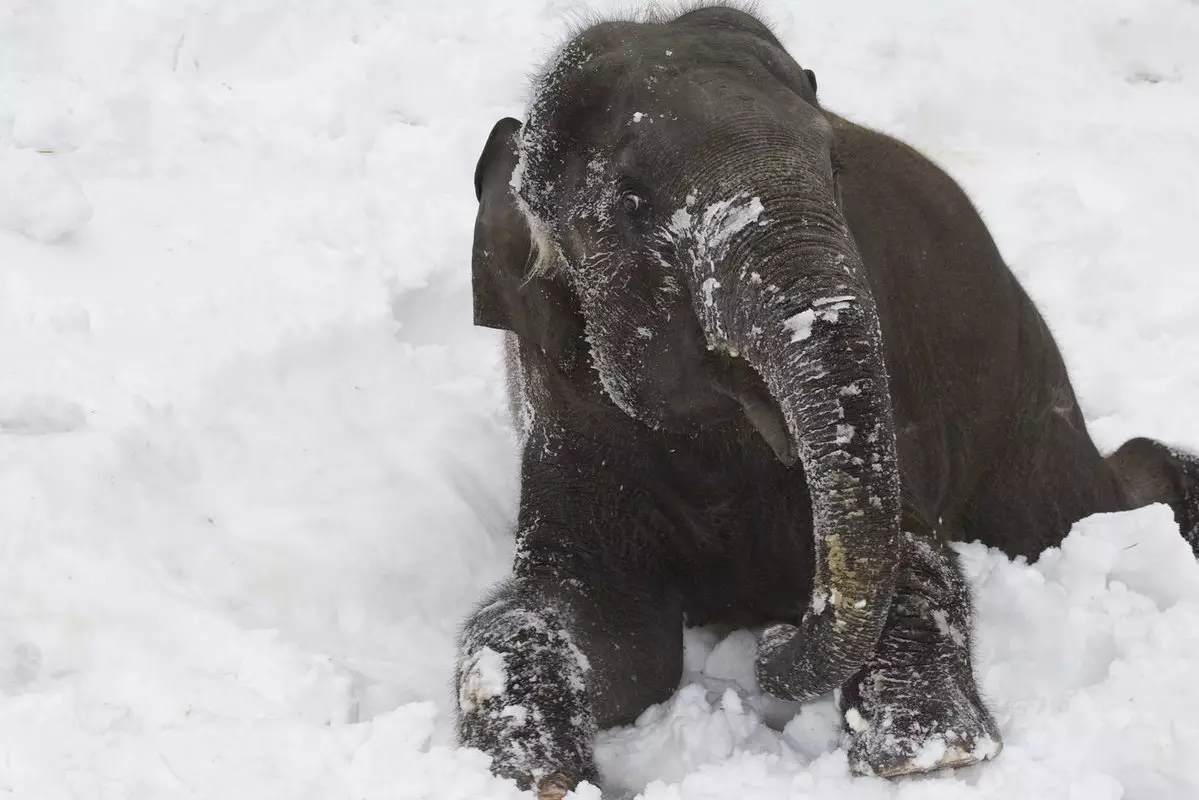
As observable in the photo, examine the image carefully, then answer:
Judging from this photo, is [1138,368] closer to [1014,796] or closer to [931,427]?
[931,427]

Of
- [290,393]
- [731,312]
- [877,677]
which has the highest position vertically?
[731,312]

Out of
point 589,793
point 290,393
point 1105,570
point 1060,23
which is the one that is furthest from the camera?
point 1060,23

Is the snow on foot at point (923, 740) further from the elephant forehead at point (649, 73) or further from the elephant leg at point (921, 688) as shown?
the elephant forehead at point (649, 73)

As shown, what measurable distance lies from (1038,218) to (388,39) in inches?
137

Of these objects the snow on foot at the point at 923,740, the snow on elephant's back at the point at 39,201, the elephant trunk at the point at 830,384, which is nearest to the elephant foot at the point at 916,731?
the snow on foot at the point at 923,740

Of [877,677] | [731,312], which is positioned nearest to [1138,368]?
[877,677]

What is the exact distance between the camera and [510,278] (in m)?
3.74

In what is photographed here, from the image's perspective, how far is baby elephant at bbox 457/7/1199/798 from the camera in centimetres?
295

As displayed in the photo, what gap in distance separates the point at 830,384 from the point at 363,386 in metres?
2.78

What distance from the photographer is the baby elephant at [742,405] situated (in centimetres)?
295

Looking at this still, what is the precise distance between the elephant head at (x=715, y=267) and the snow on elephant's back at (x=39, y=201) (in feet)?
7.75

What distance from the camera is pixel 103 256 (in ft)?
18.1

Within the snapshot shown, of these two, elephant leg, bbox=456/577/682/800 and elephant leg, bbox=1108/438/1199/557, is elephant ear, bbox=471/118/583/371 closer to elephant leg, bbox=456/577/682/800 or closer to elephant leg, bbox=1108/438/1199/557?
elephant leg, bbox=456/577/682/800

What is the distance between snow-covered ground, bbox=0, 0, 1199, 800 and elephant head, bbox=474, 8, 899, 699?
2.49 ft
